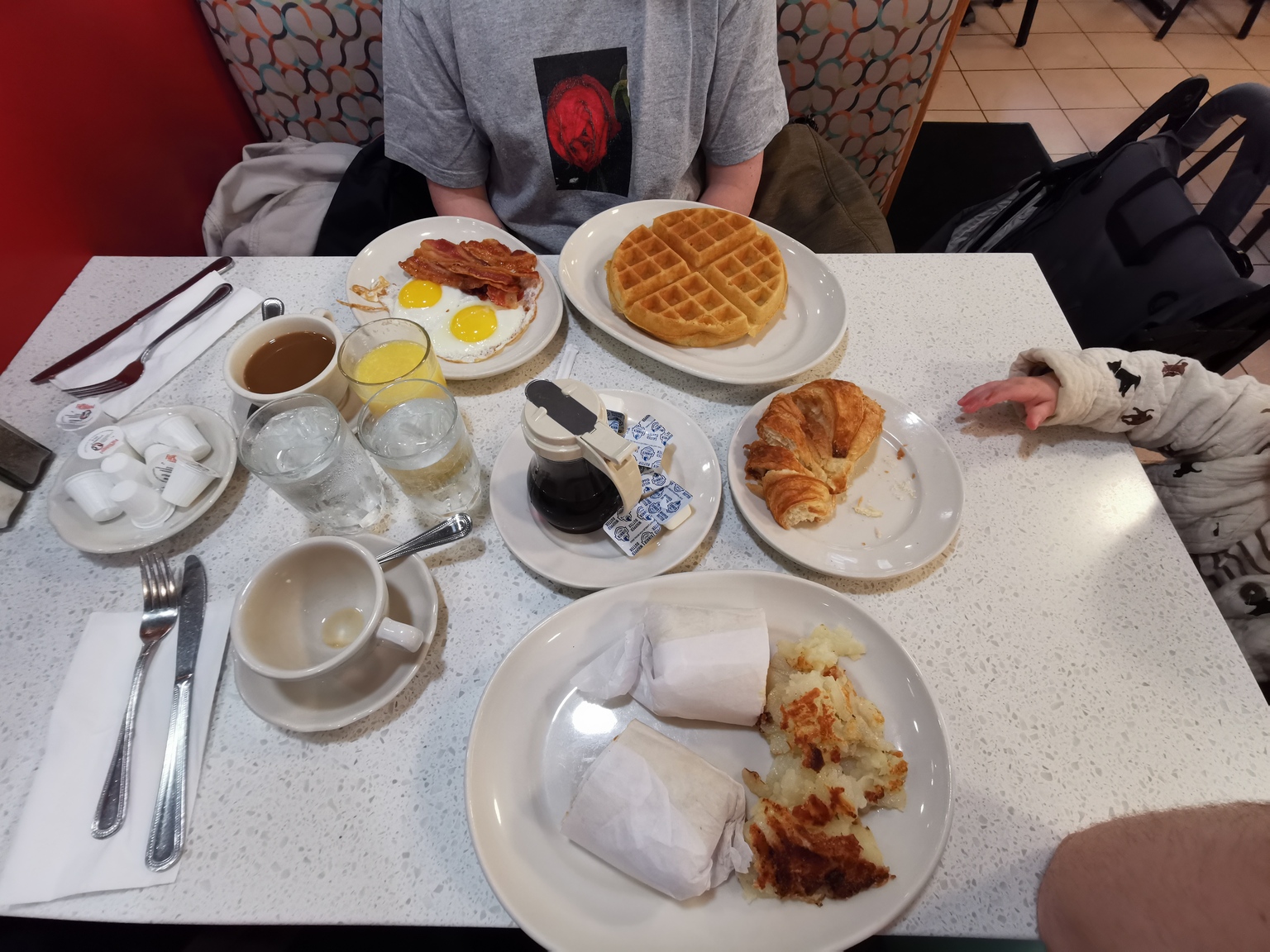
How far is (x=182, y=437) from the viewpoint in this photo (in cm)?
101

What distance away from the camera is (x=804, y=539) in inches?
37.2

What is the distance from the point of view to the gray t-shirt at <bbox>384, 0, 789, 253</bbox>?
1280mm

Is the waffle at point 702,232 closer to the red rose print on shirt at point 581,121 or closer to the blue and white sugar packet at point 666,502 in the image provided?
the red rose print on shirt at point 581,121

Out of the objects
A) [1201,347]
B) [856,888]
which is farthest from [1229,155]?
[856,888]

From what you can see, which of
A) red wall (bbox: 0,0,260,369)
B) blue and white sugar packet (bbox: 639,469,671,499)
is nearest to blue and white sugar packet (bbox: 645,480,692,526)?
blue and white sugar packet (bbox: 639,469,671,499)

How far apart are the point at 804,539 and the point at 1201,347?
3.58ft

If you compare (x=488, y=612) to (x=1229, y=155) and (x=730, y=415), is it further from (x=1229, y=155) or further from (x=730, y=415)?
(x=1229, y=155)

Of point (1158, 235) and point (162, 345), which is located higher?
point (162, 345)

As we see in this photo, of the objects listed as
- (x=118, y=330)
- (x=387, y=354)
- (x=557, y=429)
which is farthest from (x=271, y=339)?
(x=557, y=429)

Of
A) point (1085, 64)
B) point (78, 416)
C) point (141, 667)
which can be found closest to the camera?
point (141, 667)

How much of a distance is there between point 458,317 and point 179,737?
2.73ft

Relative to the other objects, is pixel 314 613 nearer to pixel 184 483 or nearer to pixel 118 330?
pixel 184 483

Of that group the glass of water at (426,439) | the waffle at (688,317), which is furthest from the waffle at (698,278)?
the glass of water at (426,439)

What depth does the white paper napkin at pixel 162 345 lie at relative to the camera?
114 centimetres
